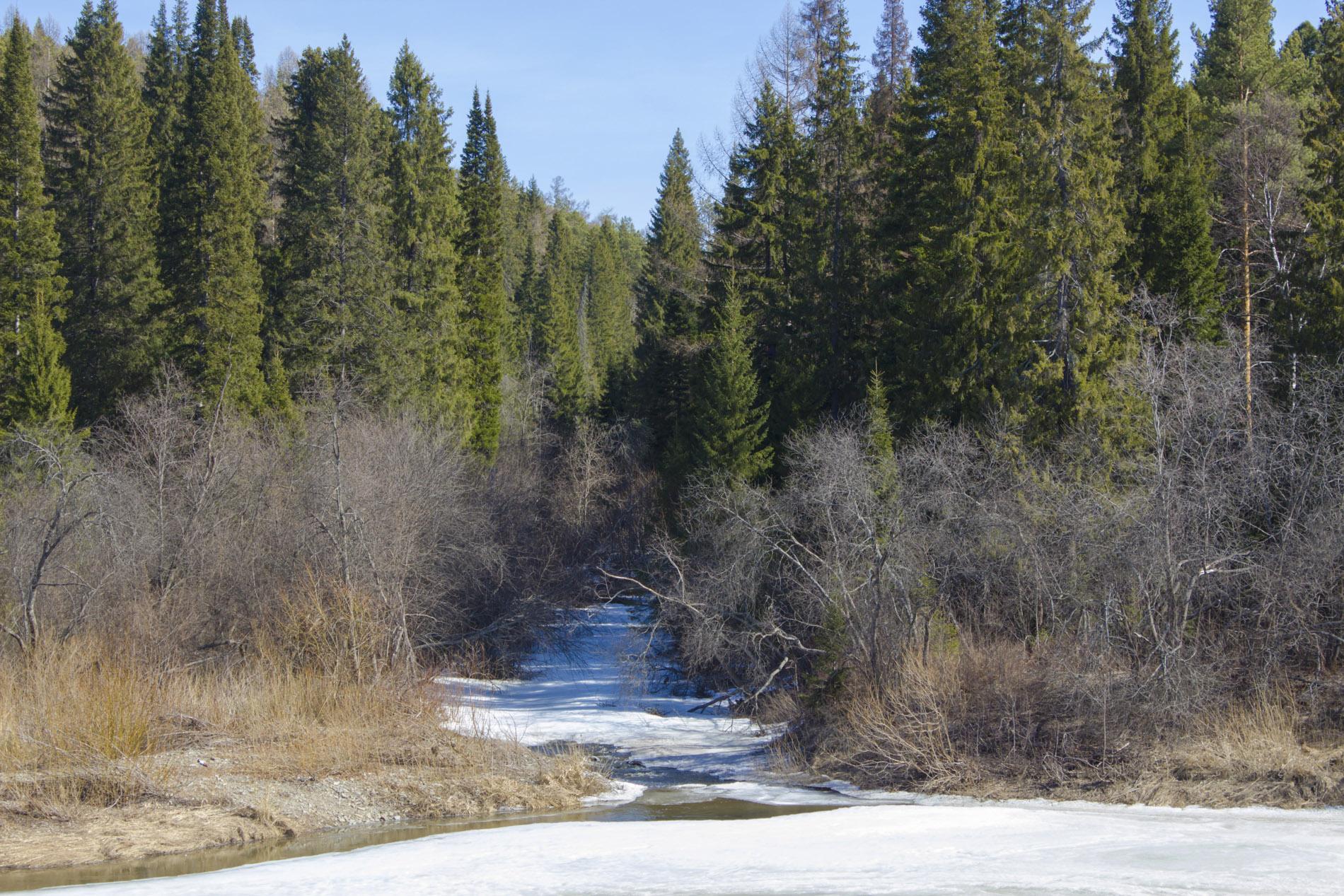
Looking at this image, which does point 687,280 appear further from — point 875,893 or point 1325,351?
point 875,893

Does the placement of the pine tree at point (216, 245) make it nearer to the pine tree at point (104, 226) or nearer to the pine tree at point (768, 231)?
the pine tree at point (104, 226)

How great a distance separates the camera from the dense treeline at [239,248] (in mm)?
40688

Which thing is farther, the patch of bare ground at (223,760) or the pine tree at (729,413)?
the pine tree at (729,413)

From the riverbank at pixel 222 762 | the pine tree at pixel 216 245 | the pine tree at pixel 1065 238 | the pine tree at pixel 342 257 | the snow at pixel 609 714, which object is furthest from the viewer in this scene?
the pine tree at pixel 342 257

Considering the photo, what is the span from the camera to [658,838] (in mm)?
15719

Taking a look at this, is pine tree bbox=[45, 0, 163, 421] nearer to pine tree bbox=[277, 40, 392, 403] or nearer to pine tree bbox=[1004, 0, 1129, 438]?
pine tree bbox=[277, 40, 392, 403]

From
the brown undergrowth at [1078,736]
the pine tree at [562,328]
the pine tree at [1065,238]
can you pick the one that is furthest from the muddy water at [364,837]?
the pine tree at [562,328]

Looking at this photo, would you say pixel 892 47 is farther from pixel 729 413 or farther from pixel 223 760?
pixel 223 760

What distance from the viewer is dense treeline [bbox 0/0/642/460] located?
1602 inches

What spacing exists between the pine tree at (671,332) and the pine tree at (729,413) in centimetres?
215

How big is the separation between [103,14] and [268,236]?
1269 cm

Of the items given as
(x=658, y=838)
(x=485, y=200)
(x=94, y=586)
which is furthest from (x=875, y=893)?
(x=485, y=200)

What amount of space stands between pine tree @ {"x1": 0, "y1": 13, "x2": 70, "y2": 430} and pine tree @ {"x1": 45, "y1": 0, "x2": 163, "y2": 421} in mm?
1530

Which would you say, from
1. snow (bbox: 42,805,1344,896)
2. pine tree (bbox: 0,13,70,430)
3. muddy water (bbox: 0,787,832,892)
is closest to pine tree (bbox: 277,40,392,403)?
pine tree (bbox: 0,13,70,430)
